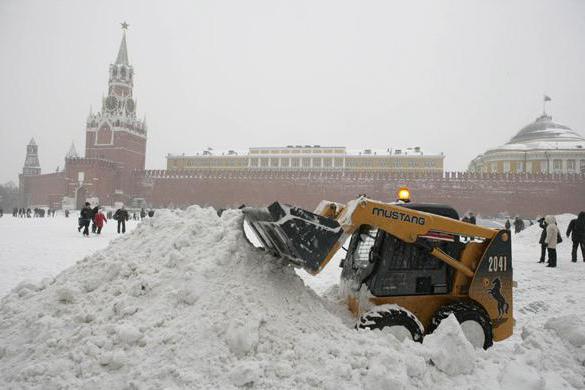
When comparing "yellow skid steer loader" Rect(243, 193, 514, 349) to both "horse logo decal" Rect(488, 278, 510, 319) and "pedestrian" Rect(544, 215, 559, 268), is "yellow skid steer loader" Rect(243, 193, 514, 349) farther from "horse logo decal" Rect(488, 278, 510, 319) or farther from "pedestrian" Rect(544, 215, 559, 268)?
"pedestrian" Rect(544, 215, 559, 268)

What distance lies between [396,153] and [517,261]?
5220 cm

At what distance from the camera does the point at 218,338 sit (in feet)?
9.48

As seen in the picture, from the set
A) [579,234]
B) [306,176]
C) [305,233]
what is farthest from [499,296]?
[306,176]

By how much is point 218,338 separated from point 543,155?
63.4 m

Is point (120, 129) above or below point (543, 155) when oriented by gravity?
above

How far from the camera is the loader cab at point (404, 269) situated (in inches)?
155

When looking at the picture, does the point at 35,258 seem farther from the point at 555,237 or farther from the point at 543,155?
the point at 543,155

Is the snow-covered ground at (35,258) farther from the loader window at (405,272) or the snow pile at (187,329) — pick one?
the loader window at (405,272)

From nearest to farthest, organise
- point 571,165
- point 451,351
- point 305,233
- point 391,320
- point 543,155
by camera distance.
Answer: point 451,351, point 305,233, point 391,320, point 571,165, point 543,155

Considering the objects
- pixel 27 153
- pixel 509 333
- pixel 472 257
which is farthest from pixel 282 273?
pixel 27 153

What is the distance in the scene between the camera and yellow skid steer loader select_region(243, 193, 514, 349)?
3637 millimetres

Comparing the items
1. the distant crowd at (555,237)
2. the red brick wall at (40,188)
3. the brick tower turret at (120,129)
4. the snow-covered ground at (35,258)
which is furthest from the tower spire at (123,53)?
the distant crowd at (555,237)

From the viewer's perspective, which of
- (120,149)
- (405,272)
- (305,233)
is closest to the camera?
(305,233)

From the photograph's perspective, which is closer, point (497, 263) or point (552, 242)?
point (497, 263)
